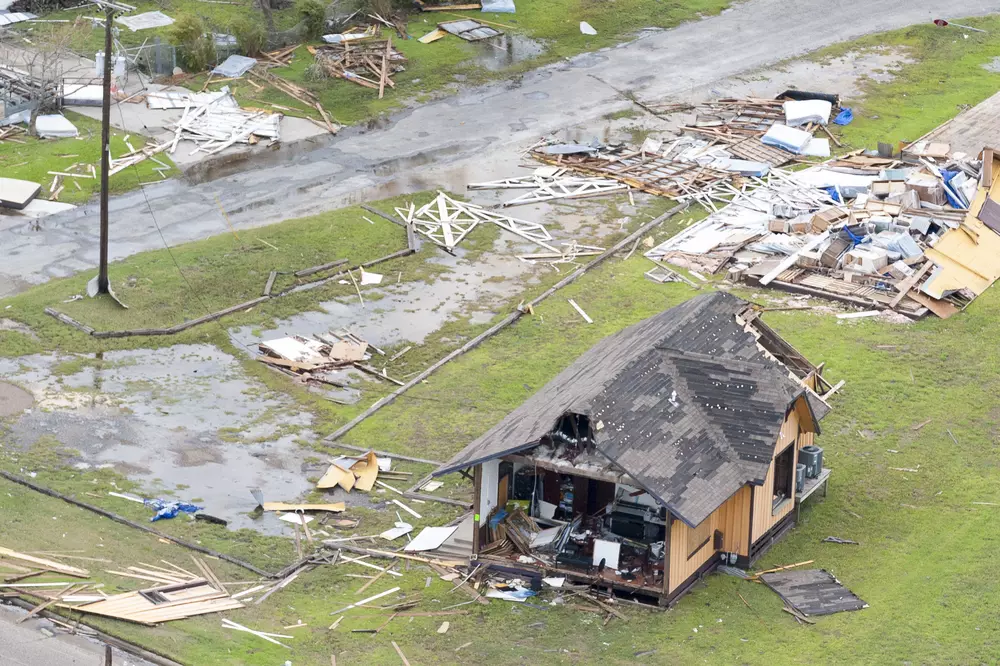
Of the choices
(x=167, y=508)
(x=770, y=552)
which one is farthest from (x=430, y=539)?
(x=770, y=552)

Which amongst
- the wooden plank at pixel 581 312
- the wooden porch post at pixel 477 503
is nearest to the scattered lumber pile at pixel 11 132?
the wooden plank at pixel 581 312

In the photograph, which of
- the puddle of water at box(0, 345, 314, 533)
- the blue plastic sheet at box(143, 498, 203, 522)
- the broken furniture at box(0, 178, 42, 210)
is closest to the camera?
the blue plastic sheet at box(143, 498, 203, 522)

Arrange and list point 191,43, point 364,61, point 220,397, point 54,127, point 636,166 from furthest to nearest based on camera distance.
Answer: point 364,61
point 191,43
point 636,166
point 54,127
point 220,397

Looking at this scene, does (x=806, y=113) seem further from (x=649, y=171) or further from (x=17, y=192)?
(x=17, y=192)

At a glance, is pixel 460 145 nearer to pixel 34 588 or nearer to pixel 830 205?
pixel 830 205

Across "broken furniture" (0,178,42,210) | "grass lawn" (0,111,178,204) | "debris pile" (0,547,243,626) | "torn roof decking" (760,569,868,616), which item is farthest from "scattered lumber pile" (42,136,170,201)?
"torn roof decking" (760,569,868,616)

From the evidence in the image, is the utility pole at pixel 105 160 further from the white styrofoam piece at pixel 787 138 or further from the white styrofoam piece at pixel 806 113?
the white styrofoam piece at pixel 806 113

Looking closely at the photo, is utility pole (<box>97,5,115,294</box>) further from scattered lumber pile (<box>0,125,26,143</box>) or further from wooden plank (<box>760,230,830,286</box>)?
wooden plank (<box>760,230,830,286</box>)

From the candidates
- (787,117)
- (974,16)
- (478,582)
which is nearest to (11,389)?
(478,582)
